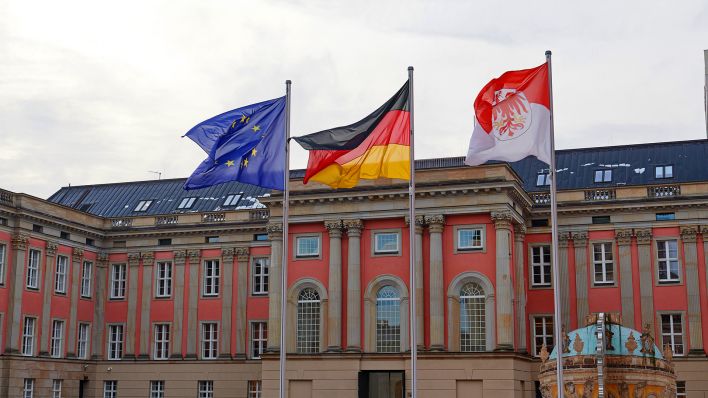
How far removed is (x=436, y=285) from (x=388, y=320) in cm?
344

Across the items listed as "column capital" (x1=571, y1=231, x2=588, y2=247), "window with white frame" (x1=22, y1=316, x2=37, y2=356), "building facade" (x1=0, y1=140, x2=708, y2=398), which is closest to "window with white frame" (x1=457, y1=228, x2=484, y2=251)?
"building facade" (x1=0, y1=140, x2=708, y2=398)

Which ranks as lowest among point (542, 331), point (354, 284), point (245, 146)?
point (542, 331)

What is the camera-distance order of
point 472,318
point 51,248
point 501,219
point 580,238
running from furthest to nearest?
point 51,248, point 580,238, point 472,318, point 501,219

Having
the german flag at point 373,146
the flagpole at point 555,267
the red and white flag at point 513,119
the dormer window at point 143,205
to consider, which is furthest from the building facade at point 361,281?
the red and white flag at point 513,119

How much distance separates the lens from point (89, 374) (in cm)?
6644

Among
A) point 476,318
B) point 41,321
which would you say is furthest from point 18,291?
point 476,318

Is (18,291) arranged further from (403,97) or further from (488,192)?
(403,97)

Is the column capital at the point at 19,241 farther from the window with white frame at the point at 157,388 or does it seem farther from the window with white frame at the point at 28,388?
the window with white frame at the point at 157,388

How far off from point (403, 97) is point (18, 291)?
3582cm

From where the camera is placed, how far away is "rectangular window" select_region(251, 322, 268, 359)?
64.6 meters

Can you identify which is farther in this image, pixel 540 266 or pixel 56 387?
pixel 56 387

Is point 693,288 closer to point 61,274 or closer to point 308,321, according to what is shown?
point 308,321

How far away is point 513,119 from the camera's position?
30.0 m

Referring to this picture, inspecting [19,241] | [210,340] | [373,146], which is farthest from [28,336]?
[373,146]
